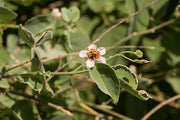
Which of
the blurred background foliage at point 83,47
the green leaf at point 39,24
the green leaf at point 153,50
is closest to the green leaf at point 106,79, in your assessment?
the blurred background foliage at point 83,47

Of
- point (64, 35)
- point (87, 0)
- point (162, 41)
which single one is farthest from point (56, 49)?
point (162, 41)

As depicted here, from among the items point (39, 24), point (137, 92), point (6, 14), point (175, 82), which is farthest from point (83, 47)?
point (175, 82)

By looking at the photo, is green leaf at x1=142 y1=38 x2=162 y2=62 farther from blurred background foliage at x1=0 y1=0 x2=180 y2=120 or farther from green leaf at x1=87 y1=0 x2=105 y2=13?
green leaf at x1=87 y1=0 x2=105 y2=13

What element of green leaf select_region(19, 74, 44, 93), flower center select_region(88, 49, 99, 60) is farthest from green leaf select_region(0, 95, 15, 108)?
flower center select_region(88, 49, 99, 60)

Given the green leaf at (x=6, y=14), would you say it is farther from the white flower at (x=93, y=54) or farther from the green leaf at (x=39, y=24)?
the white flower at (x=93, y=54)

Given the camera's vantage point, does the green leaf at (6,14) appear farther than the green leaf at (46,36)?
Yes
